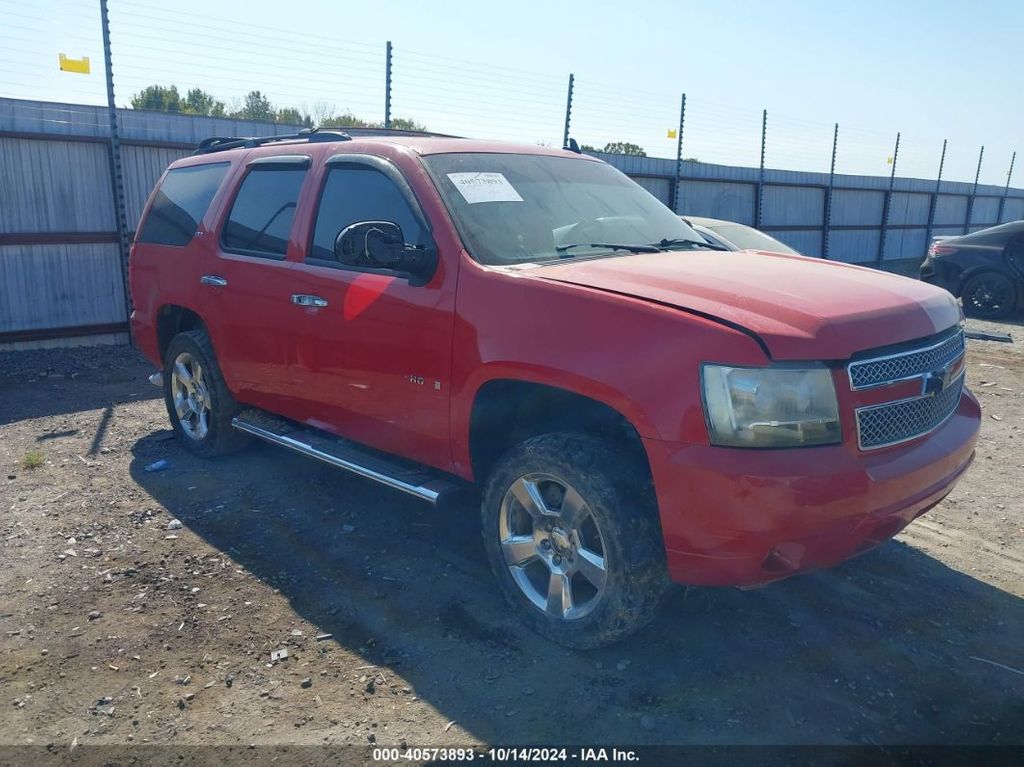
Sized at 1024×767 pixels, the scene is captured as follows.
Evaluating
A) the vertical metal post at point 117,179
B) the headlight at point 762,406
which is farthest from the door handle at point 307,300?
the vertical metal post at point 117,179

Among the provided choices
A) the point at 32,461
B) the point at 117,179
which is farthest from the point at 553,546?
the point at 117,179

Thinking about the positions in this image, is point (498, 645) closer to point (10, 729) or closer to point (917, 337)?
point (10, 729)

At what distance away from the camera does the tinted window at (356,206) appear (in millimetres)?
4117

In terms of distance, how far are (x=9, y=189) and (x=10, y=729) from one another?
7678 millimetres

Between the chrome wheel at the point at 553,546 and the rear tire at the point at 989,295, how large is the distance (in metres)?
11.5

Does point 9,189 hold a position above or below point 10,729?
A: above

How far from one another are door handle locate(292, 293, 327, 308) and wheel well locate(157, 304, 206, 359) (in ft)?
5.08

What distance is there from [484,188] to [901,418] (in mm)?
2113

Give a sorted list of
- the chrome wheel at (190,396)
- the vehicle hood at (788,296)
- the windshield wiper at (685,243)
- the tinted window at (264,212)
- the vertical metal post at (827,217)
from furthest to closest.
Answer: the vertical metal post at (827,217) < the chrome wheel at (190,396) < the tinted window at (264,212) < the windshield wiper at (685,243) < the vehicle hood at (788,296)

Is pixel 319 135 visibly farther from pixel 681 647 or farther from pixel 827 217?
pixel 827 217

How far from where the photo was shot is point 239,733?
2975mm

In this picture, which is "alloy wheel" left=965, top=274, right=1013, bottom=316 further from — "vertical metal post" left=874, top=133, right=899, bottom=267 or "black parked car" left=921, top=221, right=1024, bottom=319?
"vertical metal post" left=874, top=133, right=899, bottom=267

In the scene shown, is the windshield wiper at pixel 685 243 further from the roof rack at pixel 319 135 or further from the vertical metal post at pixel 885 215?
the vertical metal post at pixel 885 215

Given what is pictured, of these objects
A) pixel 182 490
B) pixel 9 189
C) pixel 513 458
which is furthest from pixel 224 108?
pixel 513 458
